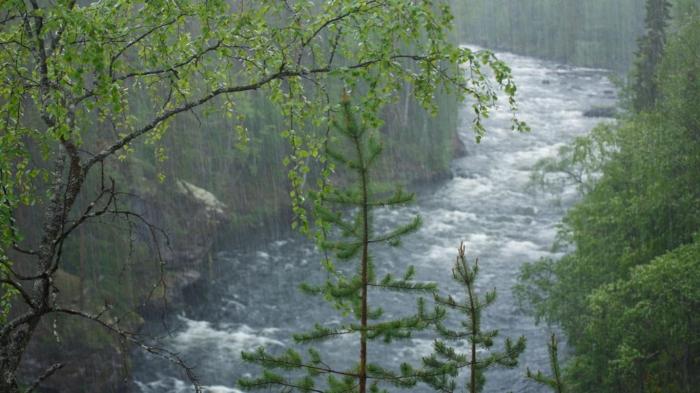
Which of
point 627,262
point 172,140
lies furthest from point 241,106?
point 627,262

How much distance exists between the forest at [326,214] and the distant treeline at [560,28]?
91.0 feet

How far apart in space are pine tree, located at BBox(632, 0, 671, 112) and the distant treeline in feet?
136

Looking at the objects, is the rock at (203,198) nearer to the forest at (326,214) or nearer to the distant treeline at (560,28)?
the forest at (326,214)

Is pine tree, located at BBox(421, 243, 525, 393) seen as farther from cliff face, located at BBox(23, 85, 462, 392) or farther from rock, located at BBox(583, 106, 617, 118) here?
rock, located at BBox(583, 106, 617, 118)

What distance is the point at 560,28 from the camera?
90.6 m

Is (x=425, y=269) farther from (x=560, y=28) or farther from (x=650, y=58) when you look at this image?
(x=560, y=28)

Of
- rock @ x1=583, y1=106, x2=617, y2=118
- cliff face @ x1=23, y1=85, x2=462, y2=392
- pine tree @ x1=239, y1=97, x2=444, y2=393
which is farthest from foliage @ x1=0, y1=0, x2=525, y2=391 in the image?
rock @ x1=583, y1=106, x2=617, y2=118

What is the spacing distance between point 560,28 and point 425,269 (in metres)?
68.5

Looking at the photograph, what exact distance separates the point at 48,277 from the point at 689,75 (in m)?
25.7

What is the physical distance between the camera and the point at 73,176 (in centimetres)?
548

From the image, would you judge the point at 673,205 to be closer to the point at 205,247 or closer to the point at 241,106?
the point at 205,247

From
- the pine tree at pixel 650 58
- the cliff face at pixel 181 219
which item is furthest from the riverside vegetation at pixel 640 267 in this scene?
the cliff face at pixel 181 219

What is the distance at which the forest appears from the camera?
559 cm

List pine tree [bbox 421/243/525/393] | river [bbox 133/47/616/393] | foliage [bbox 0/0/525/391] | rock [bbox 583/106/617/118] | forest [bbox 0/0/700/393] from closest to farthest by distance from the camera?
foliage [bbox 0/0/525/391], forest [bbox 0/0/700/393], pine tree [bbox 421/243/525/393], river [bbox 133/47/616/393], rock [bbox 583/106/617/118]
